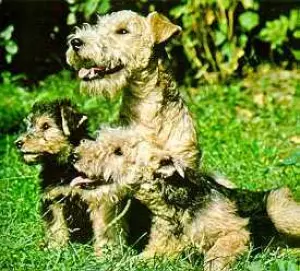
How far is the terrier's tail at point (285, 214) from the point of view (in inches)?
263

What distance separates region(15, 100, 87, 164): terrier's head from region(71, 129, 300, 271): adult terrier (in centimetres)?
30

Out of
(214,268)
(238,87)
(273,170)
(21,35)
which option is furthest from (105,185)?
(21,35)

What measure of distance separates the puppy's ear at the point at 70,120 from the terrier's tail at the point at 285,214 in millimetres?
1524

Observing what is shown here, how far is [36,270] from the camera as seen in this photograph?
5953 mm

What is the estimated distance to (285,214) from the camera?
6.71 m

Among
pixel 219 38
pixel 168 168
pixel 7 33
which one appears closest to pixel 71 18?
pixel 7 33

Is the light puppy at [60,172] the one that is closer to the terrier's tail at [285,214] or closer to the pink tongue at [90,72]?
the pink tongue at [90,72]

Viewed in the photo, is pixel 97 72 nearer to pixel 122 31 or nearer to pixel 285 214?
pixel 122 31

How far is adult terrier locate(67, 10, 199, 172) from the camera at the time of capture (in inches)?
269

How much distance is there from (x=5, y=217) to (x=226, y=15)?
17.1 feet

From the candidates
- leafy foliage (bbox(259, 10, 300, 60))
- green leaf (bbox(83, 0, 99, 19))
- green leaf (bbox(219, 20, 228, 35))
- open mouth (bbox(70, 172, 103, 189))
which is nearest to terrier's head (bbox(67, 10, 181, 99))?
open mouth (bbox(70, 172, 103, 189))

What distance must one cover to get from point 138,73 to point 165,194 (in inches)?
47.9

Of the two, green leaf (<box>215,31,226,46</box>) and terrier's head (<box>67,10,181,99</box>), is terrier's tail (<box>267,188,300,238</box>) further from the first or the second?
green leaf (<box>215,31,226,46</box>)

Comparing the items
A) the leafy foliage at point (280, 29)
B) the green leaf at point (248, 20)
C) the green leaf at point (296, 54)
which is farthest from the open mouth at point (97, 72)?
the green leaf at point (296, 54)
